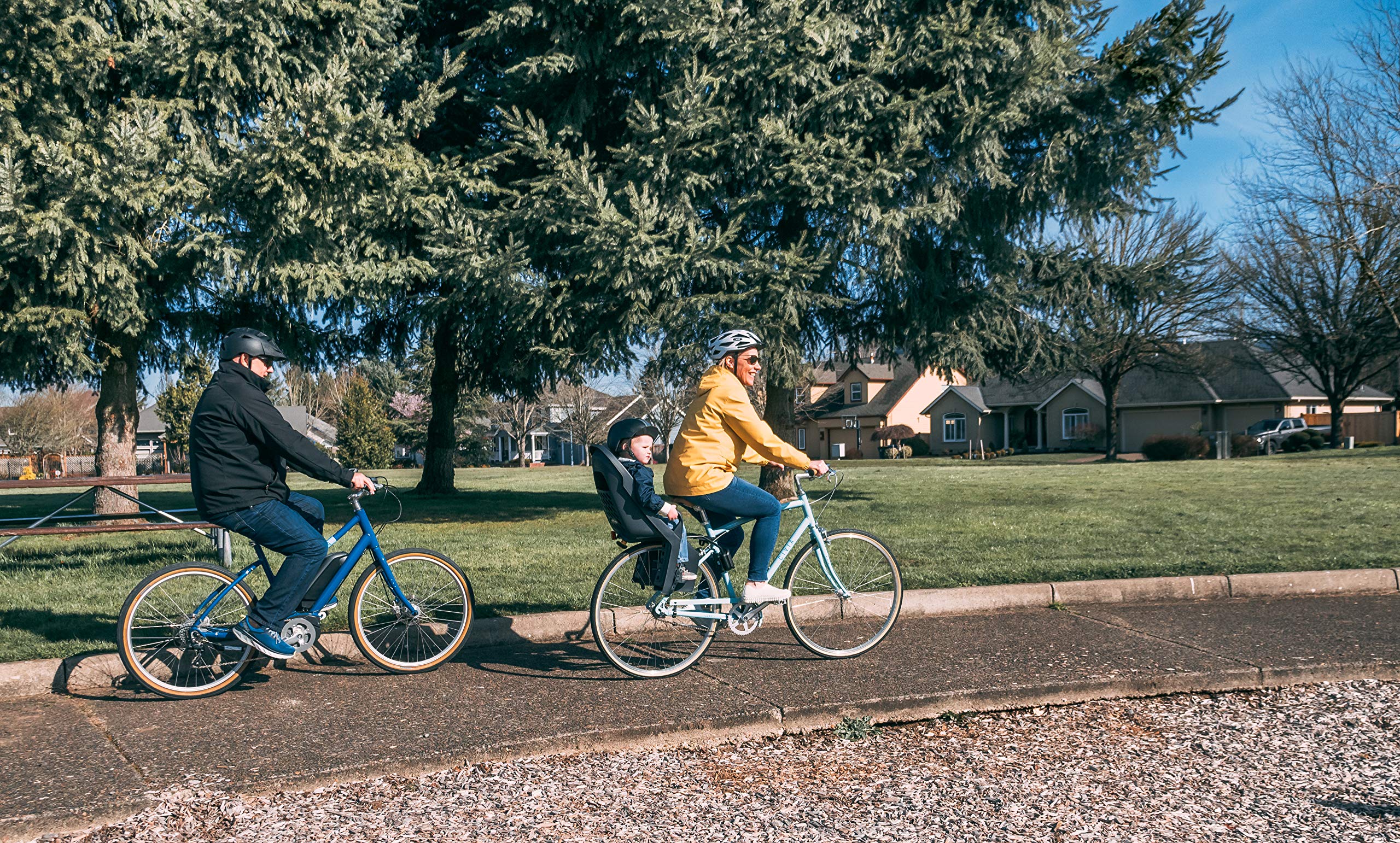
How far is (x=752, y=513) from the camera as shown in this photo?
223 inches

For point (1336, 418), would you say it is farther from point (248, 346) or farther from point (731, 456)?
point (248, 346)

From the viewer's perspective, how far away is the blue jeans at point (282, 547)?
17.4ft

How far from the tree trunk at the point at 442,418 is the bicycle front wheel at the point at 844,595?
46.2 ft

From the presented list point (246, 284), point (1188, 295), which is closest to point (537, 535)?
point (246, 284)

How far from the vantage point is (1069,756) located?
4391 millimetres

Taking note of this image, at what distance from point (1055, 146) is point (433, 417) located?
47.0 ft

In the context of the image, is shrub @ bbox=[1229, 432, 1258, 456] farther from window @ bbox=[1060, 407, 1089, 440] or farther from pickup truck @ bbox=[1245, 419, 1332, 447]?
window @ bbox=[1060, 407, 1089, 440]

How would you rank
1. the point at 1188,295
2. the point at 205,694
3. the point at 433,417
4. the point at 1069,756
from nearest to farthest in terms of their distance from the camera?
1. the point at 1069,756
2. the point at 205,694
3. the point at 433,417
4. the point at 1188,295

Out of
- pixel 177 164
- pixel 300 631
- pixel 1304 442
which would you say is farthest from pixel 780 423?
pixel 1304 442

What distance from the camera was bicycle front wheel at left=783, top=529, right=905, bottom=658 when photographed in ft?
19.7

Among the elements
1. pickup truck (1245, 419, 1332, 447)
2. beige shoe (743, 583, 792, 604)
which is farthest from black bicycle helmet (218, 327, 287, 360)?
pickup truck (1245, 419, 1332, 447)

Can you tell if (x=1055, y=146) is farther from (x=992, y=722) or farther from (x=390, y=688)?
(x=390, y=688)

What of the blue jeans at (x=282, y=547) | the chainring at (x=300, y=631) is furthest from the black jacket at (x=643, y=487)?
the chainring at (x=300, y=631)

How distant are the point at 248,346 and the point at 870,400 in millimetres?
68933
